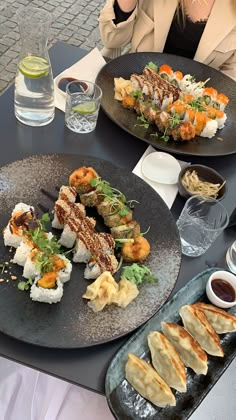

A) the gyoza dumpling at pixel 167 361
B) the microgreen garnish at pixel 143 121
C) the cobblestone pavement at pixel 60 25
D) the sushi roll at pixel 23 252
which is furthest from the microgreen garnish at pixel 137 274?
the cobblestone pavement at pixel 60 25

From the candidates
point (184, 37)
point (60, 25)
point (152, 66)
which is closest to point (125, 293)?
point (152, 66)

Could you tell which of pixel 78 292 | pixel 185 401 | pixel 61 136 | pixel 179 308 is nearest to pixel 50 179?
pixel 61 136

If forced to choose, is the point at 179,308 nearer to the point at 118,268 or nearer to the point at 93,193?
the point at 118,268

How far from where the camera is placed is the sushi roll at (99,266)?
1078 mm

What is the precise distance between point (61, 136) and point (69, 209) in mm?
395

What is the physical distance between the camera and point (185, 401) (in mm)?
979

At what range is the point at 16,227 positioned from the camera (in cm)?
109

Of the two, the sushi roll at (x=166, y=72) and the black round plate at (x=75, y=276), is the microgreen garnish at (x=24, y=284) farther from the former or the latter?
the sushi roll at (x=166, y=72)

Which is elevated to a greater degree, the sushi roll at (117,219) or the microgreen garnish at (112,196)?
the microgreen garnish at (112,196)

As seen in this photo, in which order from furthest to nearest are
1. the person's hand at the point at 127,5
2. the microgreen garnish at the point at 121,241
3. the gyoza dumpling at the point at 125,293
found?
the person's hand at the point at 127,5, the microgreen garnish at the point at 121,241, the gyoza dumpling at the point at 125,293

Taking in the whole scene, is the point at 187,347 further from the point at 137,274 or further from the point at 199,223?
the point at 199,223

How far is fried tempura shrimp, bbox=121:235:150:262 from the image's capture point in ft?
3.72

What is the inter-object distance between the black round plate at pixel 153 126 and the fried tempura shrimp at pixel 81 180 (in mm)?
290

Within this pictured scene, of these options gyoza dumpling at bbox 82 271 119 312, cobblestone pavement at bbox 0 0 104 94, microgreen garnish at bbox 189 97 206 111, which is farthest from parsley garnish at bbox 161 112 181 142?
cobblestone pavement at bbox 0 0 104 94
